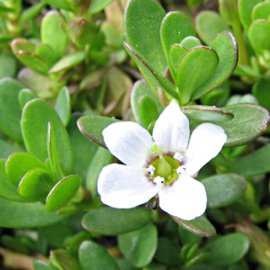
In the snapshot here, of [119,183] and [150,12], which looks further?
[150,12]

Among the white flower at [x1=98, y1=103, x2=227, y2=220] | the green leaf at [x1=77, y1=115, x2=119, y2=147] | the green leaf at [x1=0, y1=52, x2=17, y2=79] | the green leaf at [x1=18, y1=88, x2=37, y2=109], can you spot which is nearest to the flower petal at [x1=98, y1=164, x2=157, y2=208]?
the white flower at [x1=98, y1=103, x2=227, y2=220]

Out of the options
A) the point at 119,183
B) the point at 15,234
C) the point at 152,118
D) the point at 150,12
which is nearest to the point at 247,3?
the point at 150,12

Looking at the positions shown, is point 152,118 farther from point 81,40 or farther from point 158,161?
point 81,40

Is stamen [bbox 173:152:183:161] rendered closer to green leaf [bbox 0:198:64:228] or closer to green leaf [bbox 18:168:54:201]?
green leaf [bbox 18:168:54:201]

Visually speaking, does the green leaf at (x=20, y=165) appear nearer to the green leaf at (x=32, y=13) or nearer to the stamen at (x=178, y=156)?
the stamen at (x=178, y=156)

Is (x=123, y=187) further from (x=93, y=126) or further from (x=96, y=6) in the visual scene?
Answer: (x=96, y=6)

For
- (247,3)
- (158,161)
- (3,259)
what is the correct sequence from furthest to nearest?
(3,259) → (247,3) → (158,161)

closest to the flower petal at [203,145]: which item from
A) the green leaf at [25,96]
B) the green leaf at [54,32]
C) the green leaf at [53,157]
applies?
the green leaf at [53,157]
